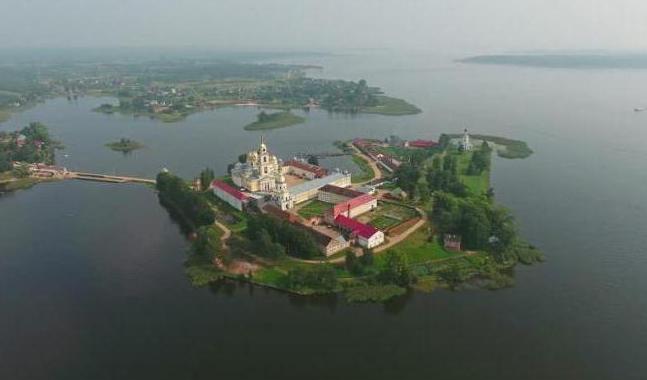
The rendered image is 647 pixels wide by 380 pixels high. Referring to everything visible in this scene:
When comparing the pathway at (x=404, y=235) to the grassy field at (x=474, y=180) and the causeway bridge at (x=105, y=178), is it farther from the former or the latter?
the causeway bridge at (x=105, y=178)

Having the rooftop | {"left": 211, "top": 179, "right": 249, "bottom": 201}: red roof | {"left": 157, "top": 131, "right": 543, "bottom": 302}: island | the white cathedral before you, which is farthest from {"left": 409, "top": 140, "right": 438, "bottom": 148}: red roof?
{"left": 211, "top": 179, "right": 249, "bottom": 201}: red roof

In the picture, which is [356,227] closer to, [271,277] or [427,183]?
[271,277]

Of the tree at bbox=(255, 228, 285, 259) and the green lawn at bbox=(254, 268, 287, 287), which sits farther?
the tree at bbox=(255, 228, 285, 259)

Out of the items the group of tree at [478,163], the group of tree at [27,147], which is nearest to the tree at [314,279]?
the group of tree at [478,163]

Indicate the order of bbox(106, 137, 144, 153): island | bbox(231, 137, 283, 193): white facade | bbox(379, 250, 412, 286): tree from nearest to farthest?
bbox(379, 250, 412, 286): tree → bbox(231, 137, 283, 193): white facade → bbox(106, 137, 144, 153): island

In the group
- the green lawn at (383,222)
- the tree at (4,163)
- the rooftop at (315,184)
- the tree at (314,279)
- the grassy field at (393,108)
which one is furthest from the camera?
the grassy field at (393,108)

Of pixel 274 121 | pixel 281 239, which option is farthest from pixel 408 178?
pixel 274 121

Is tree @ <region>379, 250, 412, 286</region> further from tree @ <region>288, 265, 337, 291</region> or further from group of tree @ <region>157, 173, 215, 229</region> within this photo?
group of tree @ <region>157, 173, 215, 229</region>
